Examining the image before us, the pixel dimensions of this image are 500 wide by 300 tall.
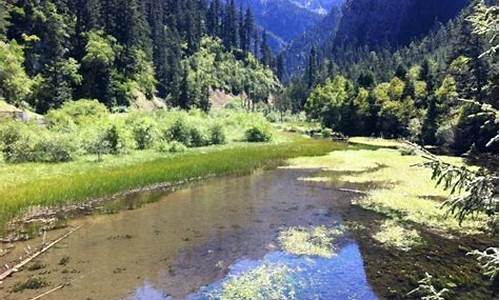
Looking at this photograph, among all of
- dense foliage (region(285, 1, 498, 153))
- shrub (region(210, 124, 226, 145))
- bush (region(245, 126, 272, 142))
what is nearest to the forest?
shrub (region(210, 124, 226, 145))

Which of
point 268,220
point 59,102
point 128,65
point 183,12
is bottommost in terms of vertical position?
point 268,220

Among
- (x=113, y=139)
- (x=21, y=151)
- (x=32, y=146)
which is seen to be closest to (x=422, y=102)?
(x=113, y=139)

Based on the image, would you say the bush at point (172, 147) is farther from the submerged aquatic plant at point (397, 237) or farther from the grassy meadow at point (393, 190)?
the submerged aquatic plant at point (397, 237)

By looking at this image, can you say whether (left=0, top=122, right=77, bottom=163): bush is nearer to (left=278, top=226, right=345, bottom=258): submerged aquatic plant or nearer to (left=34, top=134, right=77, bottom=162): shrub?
(left=34, top=134, right=77, bottom=162): shrub

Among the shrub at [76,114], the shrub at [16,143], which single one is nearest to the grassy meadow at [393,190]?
the shrub at [16,143]

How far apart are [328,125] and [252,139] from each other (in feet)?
142

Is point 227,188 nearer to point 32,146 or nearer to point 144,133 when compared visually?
point 32,146

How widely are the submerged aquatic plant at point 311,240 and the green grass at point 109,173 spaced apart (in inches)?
647

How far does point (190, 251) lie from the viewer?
25797 mm

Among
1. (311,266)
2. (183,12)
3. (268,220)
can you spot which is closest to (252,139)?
(268,220)

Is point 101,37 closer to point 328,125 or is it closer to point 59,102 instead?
point 59,102

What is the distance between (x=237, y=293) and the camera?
20.0 meters

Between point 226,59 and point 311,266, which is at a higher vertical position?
point 226,59

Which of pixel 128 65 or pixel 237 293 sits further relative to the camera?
pixel 128 65
